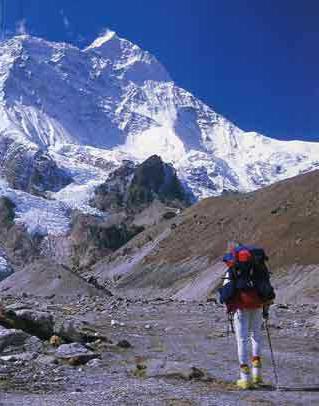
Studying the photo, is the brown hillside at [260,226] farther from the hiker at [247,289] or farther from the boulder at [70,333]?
the hiker at [247,289]

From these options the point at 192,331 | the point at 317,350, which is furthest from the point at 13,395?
the point at 192,331

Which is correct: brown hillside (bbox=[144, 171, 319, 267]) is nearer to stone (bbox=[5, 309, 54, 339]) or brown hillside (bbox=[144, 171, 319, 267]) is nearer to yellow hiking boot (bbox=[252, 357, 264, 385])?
stone (bbox=[5, 309, 54, 339])

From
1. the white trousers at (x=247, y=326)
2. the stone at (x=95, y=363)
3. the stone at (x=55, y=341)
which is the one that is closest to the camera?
the white trousers at (x=247, y=326)

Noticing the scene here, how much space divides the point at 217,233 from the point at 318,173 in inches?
635

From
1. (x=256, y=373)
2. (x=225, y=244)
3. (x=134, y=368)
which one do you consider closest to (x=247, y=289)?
(x=256, y=373)

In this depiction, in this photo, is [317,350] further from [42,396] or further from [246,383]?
[42,396]

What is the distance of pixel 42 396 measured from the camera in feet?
36.1

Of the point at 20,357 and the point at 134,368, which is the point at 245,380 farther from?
the point at 20,357

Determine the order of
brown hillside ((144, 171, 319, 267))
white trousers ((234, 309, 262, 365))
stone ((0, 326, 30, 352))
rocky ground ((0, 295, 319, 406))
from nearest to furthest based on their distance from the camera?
rocky ground ((0, 295, 319, 406))
white trousers ((234, 309, 262, 365))
stone ((0, 326, 30, 352))
brown hillside ((144, 171, 319, 267))

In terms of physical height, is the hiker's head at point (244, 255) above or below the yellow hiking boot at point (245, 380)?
above

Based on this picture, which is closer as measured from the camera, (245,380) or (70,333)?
(245,380)

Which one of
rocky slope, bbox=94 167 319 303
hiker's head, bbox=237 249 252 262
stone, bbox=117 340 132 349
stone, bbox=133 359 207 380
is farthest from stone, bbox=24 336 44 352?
rocky slope, bbox=94 167 319 303

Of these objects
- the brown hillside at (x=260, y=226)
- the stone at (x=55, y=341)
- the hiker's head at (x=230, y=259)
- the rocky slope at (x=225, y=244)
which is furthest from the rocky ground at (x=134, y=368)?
the brown hillside at (x=260, y=226)

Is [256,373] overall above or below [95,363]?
below
